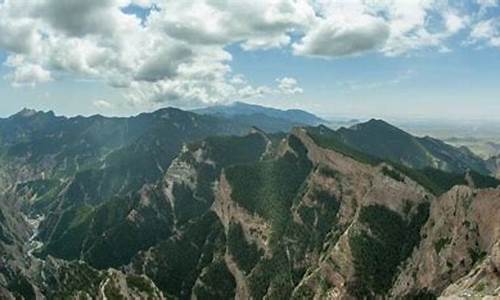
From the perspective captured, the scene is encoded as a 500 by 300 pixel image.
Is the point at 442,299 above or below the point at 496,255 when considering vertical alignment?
below

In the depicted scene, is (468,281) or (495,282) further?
(468,281)
